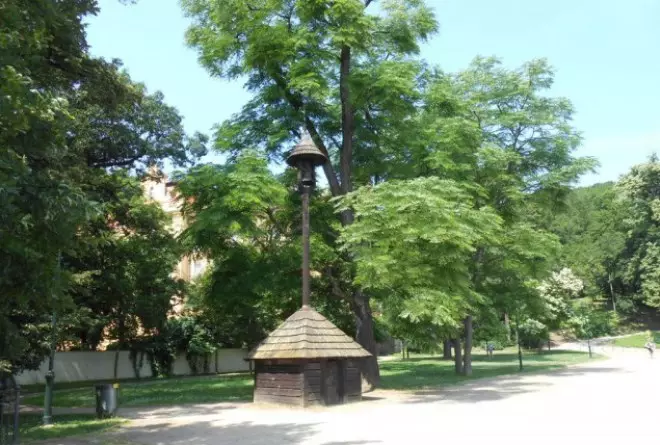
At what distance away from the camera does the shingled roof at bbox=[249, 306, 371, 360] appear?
1636 cm

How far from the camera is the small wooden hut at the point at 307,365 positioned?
53.4ft

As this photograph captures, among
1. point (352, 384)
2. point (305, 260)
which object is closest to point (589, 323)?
point (352, 384)

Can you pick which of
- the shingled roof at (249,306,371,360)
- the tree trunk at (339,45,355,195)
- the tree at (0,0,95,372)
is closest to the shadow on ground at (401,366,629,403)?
the shingled roof at (249,306,371,360)

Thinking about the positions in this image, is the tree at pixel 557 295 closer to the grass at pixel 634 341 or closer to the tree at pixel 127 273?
the grass at pixel 634 341

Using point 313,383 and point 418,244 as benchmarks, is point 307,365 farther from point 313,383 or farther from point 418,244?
point 418,244

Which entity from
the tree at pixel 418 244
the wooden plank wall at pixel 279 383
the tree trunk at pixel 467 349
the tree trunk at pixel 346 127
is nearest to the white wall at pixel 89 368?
the tree trunk at pixel 467 349

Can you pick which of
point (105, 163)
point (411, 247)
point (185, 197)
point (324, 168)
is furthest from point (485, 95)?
point (105, 163)

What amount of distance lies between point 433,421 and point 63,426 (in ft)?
29.3

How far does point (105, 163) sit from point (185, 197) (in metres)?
8.66

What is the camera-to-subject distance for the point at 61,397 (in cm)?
2323

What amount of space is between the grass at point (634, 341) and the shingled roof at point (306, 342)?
49.7m

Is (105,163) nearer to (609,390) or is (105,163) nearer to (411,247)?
(411,247)

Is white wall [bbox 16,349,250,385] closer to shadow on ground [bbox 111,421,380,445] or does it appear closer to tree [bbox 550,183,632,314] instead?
shadow on ground [bbox 111,421,380,445]

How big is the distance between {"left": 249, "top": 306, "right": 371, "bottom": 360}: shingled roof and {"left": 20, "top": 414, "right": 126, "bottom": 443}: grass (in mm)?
4620
